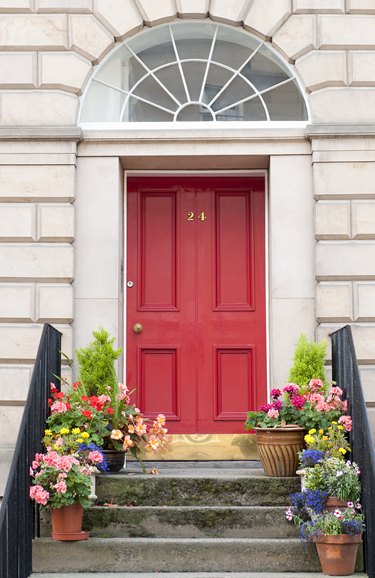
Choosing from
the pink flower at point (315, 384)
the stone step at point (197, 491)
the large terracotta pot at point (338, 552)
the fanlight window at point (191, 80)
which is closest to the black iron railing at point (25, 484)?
the stone step at point (197, 491)

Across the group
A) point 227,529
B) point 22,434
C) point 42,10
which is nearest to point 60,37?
point 42,10

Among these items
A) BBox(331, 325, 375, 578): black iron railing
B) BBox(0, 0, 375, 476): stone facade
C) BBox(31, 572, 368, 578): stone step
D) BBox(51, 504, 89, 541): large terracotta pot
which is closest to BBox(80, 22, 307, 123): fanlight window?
BBox(0, 0, 375, 476): stone facade

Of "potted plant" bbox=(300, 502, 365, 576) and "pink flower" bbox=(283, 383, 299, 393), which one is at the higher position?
"pink flower" bbox=(283, 383, 299, 393)

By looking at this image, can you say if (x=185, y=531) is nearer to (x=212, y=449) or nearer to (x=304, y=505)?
(x=304, y=505)

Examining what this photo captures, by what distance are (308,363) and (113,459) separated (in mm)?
1588

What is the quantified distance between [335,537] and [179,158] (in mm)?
3567

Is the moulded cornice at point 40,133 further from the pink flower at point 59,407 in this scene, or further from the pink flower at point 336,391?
the pink flower at point 336,391

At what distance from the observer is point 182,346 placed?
26.8 feet

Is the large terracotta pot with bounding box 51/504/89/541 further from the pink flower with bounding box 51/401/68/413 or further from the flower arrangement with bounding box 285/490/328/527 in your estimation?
the flower arrangement with bounding box 285/490/328/527

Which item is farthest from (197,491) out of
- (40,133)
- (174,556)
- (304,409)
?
(40,133)

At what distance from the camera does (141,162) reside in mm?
8211

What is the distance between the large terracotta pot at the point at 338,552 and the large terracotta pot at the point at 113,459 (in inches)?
64.4

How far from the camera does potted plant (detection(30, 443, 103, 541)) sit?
235 inches

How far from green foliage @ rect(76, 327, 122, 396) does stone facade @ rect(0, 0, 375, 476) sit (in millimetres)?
484
